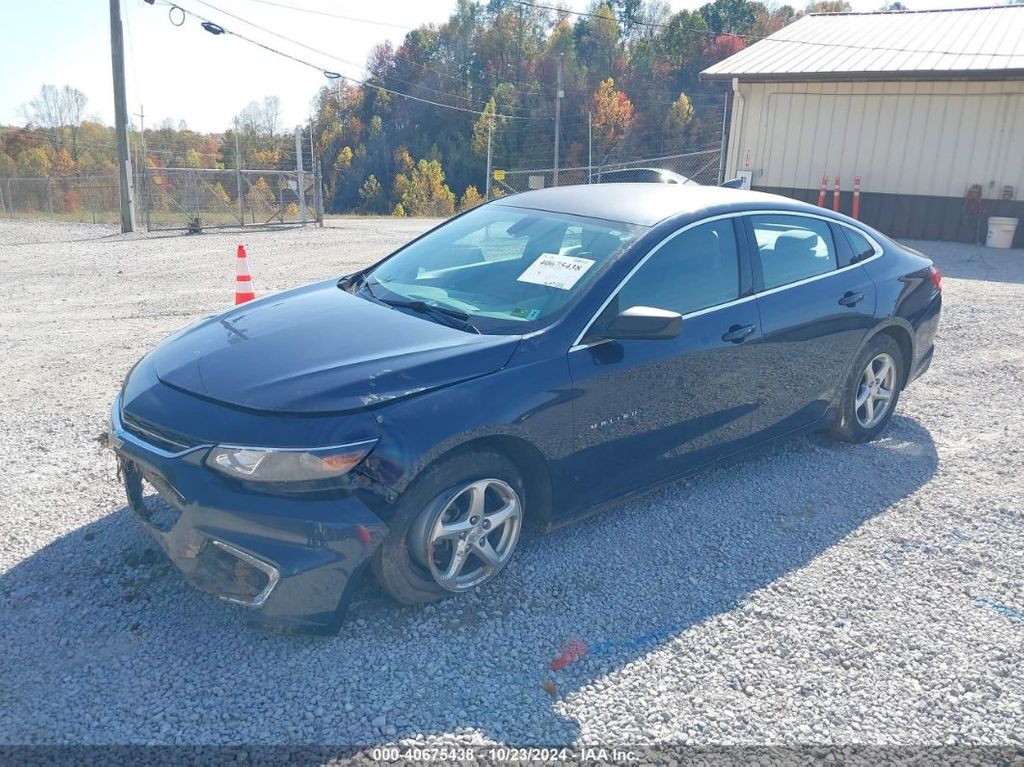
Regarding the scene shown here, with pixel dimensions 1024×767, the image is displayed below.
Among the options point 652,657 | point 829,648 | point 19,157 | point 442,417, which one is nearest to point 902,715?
point 829,648

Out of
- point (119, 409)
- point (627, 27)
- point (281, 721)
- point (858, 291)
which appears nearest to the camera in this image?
point (281, 721)

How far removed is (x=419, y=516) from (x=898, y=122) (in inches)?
665

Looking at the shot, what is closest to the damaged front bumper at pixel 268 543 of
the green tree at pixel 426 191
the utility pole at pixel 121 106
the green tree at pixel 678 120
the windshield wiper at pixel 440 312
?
the windshield wiper at pixel 440 312

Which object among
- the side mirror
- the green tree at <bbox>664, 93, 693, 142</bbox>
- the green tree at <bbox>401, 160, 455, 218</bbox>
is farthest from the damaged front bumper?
the green tree at <bbox>664, 93, 693, 142</bbox>

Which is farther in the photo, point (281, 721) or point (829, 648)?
point (829, 648)

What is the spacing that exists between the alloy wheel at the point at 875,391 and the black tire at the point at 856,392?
14 millimetres

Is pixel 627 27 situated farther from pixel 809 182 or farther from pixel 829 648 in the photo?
pixel 829 648

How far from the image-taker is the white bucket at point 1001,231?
1545cm

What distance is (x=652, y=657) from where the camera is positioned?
3.01 metres

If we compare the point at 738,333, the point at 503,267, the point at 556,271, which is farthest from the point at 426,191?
the point at 556,271

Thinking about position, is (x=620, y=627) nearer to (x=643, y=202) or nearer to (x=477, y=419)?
(x=477, y=419)

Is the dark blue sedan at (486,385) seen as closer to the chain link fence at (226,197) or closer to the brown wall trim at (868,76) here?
the brown wall trim at (868,76)

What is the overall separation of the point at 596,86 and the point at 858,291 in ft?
240

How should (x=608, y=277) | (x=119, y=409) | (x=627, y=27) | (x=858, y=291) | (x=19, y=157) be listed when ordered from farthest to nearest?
Result: (x=627, y=27) < (x=19, y=157) < (x=858, y=291) < (x=608, y=277) < (x=119, y=409)
